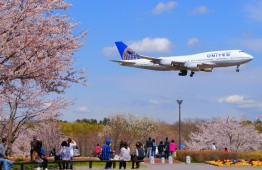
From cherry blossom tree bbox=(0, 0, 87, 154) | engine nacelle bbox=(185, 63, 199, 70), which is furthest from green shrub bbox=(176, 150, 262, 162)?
engine nacelle bbox=(185, 63, 199, 70)

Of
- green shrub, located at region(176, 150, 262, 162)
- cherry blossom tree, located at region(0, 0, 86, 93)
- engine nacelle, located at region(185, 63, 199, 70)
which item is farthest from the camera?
engine nacelle, located at region(185, 63, 199, 70)

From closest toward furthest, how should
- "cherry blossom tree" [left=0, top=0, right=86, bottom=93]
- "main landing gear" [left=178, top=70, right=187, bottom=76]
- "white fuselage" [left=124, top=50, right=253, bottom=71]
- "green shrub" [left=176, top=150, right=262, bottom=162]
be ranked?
"cherry blossom tree" [left=0, top=0, right=86, bottom=93], "green shrub" [left=176, top=150, right=262, bottom=162], "white fuselage" [left=124, top=50, right=253, bottom=71], "main landing gear" [left=178, top=70, right=187, bottom=76]

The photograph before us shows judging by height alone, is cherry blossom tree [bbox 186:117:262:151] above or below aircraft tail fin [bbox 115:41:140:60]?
below

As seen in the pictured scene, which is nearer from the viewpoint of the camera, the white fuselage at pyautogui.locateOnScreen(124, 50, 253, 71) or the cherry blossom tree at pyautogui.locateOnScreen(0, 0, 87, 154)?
the cherry blossom tree at pyautogui.locateOnScreen(0, 0, 87, 154)

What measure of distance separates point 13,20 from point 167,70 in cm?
4845

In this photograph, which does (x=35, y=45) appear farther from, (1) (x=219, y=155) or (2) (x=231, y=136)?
(2) (x=231, y=136)

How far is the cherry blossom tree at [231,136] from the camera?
63.8m

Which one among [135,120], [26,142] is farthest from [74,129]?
[26,142]

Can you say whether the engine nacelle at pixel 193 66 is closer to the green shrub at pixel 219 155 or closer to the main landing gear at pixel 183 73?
the main landing gear at pixel 183 73

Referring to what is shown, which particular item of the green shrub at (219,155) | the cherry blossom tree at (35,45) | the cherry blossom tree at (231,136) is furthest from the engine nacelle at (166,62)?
the cherry blossom tree at (35,45)

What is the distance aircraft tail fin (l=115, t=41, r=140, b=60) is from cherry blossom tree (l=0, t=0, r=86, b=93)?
54.9 m

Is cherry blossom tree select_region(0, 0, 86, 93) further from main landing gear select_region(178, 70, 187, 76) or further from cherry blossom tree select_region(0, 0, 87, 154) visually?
main landing gear select_region(178, 70, 187, 76)

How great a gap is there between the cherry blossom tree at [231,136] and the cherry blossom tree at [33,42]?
43820mm

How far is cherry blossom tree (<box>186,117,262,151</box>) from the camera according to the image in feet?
209
